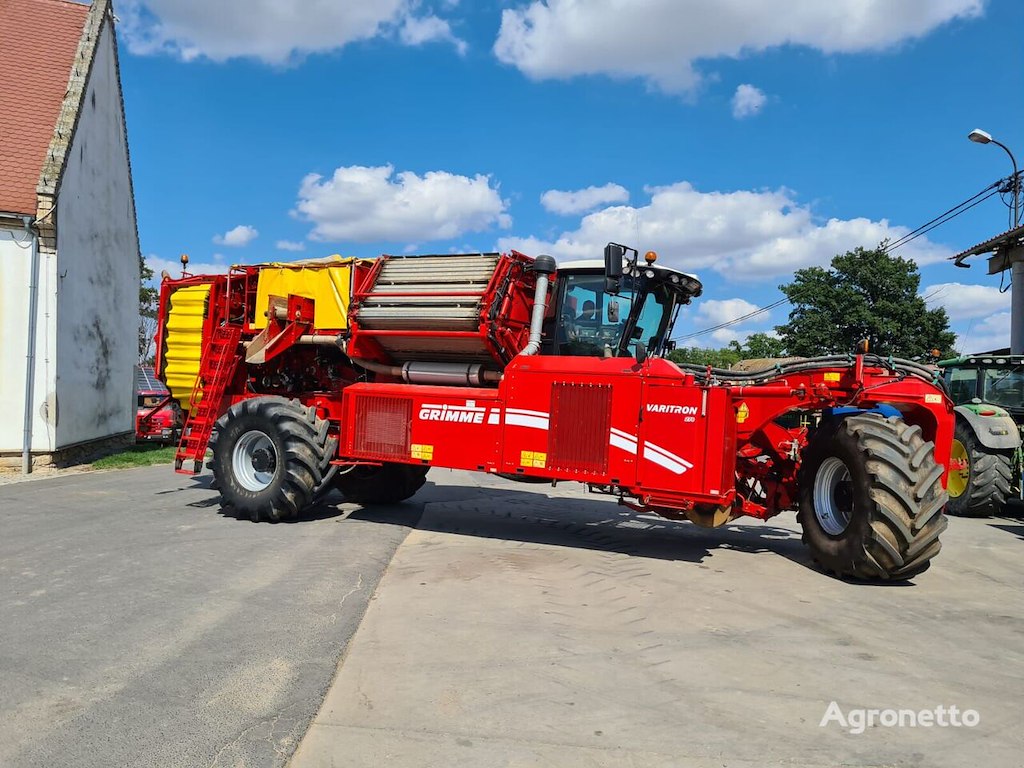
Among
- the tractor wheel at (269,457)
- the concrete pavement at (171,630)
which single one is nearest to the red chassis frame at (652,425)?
the tractor wheel at (269,457)

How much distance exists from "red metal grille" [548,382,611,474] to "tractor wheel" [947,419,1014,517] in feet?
21.5

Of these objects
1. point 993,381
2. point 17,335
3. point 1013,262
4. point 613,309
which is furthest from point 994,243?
point 17,335

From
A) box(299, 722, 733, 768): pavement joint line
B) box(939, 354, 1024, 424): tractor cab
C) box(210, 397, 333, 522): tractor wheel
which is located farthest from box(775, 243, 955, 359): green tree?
box(299, 722, 733, 768): pavement joint line

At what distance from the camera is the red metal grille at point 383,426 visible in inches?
343

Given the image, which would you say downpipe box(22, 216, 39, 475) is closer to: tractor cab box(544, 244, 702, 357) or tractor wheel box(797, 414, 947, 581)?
tractor cab box(544, 244, 702, 357)

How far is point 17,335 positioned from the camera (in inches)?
545

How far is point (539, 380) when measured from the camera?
7.94 meters

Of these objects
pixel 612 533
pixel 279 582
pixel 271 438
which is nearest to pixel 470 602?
pixel 279 582

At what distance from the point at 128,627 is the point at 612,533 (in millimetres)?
5349

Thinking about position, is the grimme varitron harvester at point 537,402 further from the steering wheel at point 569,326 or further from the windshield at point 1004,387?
the windshield at point 1004,387

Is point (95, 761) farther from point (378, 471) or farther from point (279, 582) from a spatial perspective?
point (378, 471)

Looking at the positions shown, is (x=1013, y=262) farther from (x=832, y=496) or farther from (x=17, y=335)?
(x=17, y=335)

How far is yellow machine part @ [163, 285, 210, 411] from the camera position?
1079 centimetres

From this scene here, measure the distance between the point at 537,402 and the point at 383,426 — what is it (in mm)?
1969
